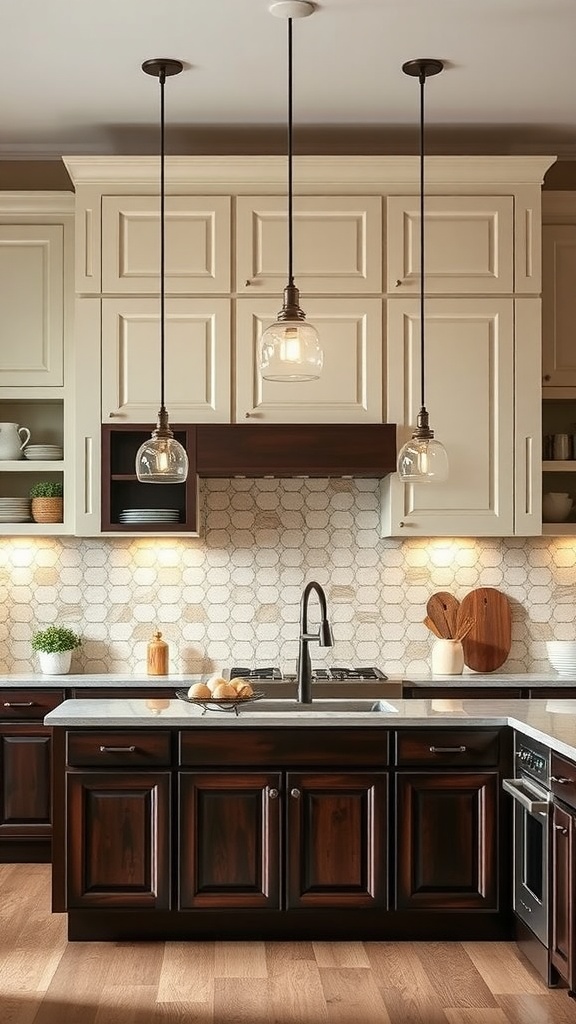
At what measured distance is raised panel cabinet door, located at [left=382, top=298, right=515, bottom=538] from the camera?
5.27 meters

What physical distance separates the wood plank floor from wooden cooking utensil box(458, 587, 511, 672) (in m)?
1.77

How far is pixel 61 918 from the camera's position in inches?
170

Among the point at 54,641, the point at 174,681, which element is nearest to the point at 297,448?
the point at 174,681

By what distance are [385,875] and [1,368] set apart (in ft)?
9.56

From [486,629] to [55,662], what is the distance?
2.05m

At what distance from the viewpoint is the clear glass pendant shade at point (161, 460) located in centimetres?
383

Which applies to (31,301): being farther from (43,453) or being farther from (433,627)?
(433,627)

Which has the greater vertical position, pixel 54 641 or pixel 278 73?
pixel 278 73

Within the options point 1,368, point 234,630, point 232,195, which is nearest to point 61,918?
point 234,630

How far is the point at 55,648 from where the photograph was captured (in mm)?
5391

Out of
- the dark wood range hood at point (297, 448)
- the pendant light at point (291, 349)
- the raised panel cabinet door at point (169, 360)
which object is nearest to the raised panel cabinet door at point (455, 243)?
the dark wood range hood at point (297, 448)

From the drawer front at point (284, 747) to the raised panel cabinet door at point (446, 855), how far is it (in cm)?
20

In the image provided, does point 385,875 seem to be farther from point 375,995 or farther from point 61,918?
point 61,918

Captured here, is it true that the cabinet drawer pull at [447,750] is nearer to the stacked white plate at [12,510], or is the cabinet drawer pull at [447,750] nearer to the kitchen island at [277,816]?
the kitchen island at [277,816]
